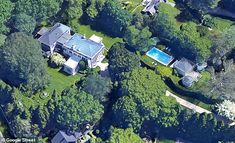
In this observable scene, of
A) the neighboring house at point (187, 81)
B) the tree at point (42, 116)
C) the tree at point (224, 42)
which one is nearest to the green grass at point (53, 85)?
the tree at point (42, 116)

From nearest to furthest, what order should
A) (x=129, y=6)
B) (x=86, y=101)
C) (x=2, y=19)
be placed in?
(x=86, y=101)
(x=2, y=19)
(x=129, y=6)

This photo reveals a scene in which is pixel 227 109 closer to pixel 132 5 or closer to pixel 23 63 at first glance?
pixel 132 5

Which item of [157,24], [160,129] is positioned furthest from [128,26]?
[160,129]

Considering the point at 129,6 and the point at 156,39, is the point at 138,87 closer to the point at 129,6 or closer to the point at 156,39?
the point at 156,39

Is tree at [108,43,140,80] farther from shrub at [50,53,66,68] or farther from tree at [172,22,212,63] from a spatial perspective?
tree at [172,22,212,63]

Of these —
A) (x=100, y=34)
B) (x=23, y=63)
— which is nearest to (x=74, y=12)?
(x=100, y=34)

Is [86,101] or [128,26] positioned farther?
[128,26]

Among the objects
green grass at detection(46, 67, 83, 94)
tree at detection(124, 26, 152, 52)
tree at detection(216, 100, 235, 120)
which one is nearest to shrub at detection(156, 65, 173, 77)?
tree at detection(124, 26, 152, 52)
